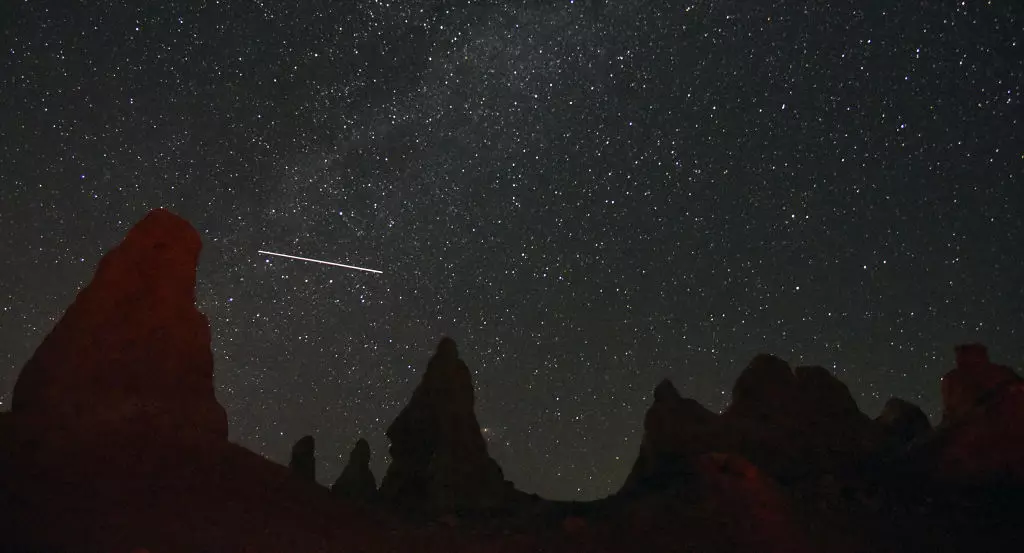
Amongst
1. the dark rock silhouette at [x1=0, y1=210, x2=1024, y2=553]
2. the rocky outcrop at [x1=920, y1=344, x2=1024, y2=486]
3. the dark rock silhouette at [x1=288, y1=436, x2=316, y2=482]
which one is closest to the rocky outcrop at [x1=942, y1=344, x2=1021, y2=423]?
the dark rock silhouette at [x1=0, y1=210, x2=1024, y2=553]

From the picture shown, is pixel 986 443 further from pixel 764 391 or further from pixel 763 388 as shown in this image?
pixel 763 388

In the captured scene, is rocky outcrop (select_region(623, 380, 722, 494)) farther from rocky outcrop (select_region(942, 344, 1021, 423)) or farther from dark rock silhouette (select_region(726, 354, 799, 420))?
rocky outcrop (select_region(942, 344, 1021, 423))

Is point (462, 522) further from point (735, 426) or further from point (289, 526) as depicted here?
point (735, 426)

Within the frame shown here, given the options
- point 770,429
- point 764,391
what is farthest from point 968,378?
point 770,429

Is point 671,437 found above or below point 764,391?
below

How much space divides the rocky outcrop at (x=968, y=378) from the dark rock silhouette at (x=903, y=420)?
185 centimetres

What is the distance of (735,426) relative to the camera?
37219 mm

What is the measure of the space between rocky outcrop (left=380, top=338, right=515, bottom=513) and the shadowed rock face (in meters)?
11.9

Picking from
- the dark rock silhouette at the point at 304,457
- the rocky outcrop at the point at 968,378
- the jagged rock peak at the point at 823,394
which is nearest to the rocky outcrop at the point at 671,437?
the jagged rock peak at the point at 823,394

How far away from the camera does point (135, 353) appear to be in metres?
25.9

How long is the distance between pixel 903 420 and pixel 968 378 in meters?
4.44

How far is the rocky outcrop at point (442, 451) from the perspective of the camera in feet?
113

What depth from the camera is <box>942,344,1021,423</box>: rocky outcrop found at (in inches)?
1459

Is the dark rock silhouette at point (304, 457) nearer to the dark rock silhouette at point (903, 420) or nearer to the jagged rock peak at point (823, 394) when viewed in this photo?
the jagged rock peak at point (823, 394)
